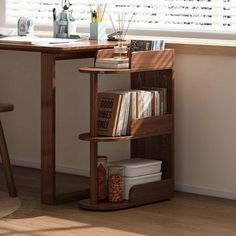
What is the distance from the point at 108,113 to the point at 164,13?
0.85 m

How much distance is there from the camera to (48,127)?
391 centimetres

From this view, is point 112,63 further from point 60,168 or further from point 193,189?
point 60,168

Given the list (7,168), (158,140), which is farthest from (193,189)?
(7,168)

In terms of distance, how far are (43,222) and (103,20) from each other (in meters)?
1.44

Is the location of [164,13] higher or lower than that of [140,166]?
higher

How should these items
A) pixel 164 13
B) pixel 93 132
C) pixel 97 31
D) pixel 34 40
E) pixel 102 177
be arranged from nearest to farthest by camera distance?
pixel 93 132, pixel 102 177, pixel 34 40, pixel 97 31, pixel 164 13

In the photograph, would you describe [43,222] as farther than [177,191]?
No

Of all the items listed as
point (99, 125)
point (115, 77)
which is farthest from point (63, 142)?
point (99, 125)

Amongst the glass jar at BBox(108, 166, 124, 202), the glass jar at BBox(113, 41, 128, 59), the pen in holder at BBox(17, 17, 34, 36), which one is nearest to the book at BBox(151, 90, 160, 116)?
the glass jar at BBox(113, 41, 128, 59)

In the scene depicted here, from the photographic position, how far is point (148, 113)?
399cm

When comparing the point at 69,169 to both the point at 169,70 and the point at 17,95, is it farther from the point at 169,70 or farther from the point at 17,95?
the point at 169,70

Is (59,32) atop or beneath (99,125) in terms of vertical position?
atop

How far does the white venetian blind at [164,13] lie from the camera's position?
425cm

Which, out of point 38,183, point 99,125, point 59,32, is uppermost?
point 59,32
